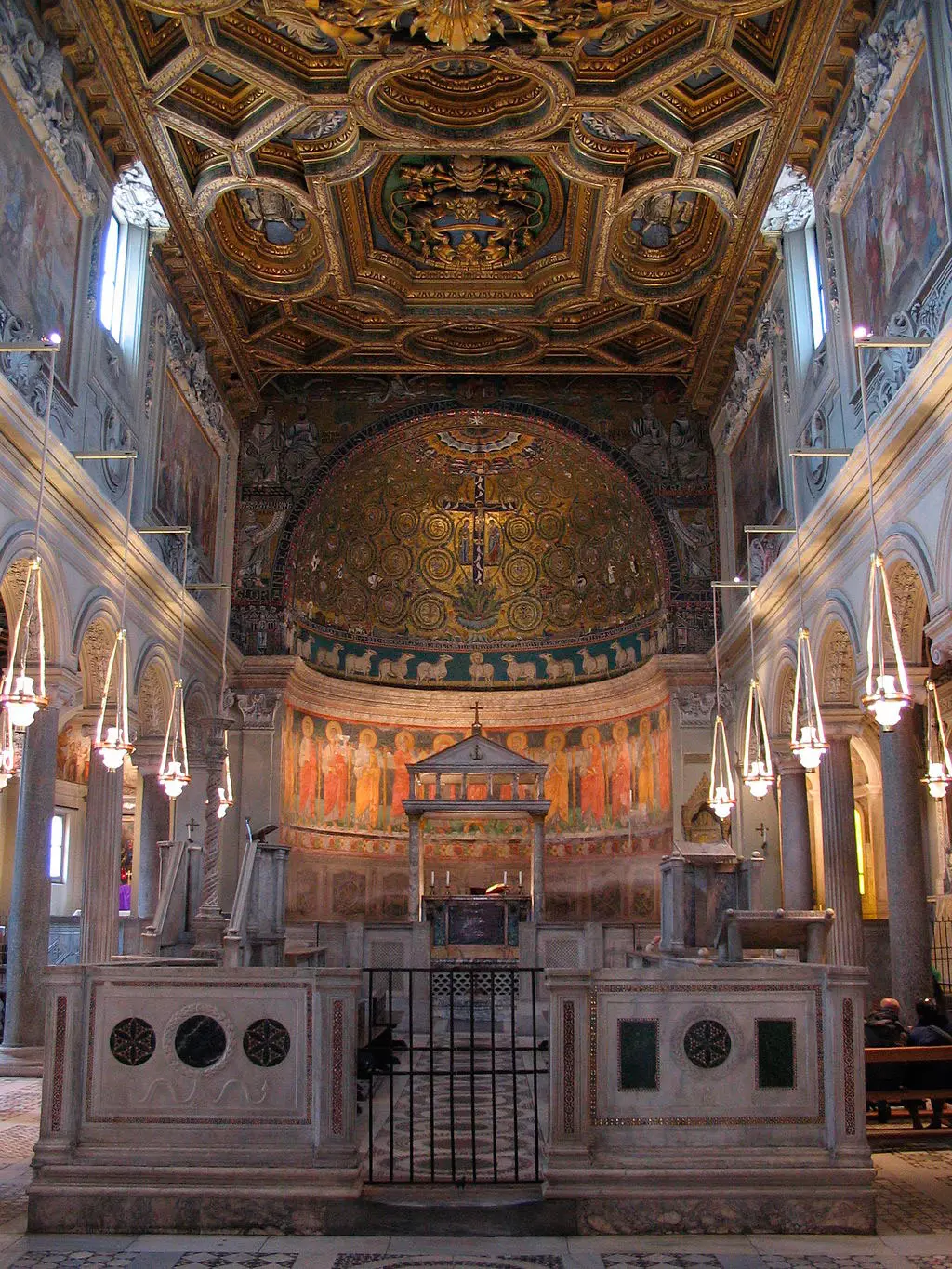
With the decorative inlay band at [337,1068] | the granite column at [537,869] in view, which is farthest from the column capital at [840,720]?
the decorative inlay band at [337,1068]

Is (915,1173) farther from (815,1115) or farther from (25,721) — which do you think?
(25,721)

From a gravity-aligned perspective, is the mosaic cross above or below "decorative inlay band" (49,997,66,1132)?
above

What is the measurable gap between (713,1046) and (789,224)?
521 inches

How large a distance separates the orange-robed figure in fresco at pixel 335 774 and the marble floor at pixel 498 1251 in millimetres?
17797

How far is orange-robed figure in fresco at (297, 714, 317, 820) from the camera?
25.2m

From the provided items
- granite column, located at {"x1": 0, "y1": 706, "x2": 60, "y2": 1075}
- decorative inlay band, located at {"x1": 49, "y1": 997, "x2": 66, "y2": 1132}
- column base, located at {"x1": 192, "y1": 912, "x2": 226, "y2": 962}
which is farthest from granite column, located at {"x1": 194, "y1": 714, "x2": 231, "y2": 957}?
Answer: decorative inlay band, located at {"x1": 49, "y1": 997, "x2": 66, "y2": 1132}

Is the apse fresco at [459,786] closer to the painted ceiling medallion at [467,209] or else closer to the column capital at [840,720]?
the column capital at [840,720]

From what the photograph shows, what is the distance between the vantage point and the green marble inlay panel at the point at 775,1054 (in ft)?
27.1

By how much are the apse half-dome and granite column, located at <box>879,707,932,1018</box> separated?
35.8 feet

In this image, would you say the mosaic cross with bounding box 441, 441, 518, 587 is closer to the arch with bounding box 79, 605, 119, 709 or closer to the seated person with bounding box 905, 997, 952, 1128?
the arch with bounding box 79, 605, 119, 709

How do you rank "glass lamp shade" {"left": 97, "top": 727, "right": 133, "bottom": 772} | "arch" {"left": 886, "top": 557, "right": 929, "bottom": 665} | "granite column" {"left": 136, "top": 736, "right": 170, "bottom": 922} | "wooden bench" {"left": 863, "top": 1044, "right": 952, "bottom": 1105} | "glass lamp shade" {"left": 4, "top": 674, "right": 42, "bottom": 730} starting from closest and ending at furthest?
1. "glass lamp shade" {"left": 4, "top": 674, "right": 42, "bottom": 730}
2. "wooden bench" {"left": 863, "top": 1044, "right": 952, "bottom": 1105}
3. "glass lamp shade" {"left": 97, "top": 727, "right": 133, "bottom": 772}
4. "arch" {"left": 886, "top": 557, "right": 929, "bottom": 665}
5. "granite column" {"left": 136, "top": 736, "right": 170, "bottom": 922}

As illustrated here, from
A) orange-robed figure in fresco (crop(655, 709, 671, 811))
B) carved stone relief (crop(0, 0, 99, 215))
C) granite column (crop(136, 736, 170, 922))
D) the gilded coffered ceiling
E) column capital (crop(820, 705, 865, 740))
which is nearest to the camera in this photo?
carved stone relief (crop(0, 0, 99, 215))

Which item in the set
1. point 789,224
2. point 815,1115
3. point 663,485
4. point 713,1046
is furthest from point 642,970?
point 663,485

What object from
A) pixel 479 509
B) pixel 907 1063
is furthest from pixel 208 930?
pixel 479 509
